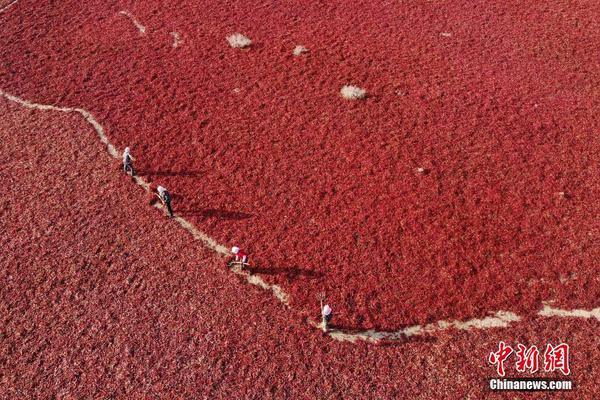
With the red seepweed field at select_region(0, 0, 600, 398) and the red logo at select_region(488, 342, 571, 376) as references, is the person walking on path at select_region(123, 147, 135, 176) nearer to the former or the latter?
the red seepweed field at select_region(0, 0, 600, 398)

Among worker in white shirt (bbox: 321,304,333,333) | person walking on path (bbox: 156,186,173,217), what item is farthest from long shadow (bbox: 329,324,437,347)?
person walking on path (bbox: 156,186,173,217)

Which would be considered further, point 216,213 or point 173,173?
point 173,173

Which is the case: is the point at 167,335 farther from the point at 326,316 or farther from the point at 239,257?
the point at 326,316

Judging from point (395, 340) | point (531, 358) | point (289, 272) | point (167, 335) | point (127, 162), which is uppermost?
point (127, 162)

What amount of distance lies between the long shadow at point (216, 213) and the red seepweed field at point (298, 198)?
0.41 ft

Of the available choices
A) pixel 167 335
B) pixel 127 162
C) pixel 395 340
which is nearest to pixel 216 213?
pixel 127 162

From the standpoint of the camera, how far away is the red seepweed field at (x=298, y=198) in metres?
15.1

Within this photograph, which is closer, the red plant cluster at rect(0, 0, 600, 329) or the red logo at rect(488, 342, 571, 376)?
A: the red logo at rect(488, 342, 571, 376)

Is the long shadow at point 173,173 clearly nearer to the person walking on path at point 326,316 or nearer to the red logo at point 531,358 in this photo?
the person walking on path at point 326,316

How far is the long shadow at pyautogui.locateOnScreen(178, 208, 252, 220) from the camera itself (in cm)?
1902

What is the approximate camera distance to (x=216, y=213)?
19141mm

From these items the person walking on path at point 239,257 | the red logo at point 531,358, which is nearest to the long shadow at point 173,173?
the person walking on path at point 239,257

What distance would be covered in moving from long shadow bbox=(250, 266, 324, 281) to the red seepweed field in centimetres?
9

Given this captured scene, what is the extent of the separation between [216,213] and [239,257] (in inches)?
121
